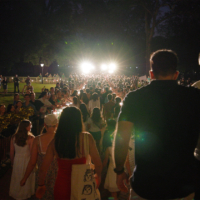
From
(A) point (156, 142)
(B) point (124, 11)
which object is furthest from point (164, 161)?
(B) point (124, 11)

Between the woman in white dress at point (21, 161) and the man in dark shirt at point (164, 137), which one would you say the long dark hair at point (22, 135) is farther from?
the man in dark shirt at point (164, 137)

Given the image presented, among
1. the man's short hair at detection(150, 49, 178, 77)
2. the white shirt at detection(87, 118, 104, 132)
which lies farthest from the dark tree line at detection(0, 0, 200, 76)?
the man's short hair at detection(150, 49, 178, 77)

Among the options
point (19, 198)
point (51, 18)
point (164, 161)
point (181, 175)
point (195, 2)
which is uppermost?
point (51, 18)

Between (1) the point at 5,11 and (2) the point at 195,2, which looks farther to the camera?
(1) the point at 5,11

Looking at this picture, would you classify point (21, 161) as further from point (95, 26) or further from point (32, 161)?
point (95, 26)

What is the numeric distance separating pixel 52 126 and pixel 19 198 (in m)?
2.02

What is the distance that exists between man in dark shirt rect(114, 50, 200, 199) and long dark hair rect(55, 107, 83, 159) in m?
0.84

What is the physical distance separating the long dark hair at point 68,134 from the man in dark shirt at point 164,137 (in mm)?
840

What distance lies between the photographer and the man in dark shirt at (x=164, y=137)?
1722 mm

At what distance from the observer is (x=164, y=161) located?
1.72m

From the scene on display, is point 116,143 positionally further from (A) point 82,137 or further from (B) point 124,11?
(B) point 124,11

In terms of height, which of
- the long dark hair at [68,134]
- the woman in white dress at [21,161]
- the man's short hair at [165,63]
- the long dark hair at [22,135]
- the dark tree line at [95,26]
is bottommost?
the woman in white dress at [21,161]

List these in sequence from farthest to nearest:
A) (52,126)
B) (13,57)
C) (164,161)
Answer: (13,57), (52,126), (164,161)

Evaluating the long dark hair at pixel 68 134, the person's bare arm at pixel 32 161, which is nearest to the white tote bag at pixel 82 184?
the long dark hair at pixel 68 134
